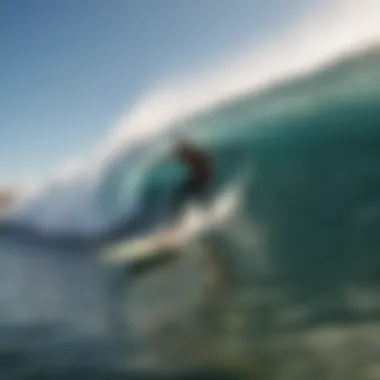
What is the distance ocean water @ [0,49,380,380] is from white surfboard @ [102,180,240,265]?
0.02m

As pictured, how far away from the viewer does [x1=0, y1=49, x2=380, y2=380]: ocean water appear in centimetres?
163

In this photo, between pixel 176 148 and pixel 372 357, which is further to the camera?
pixel 176 148

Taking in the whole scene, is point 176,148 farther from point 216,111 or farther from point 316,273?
point 316,273

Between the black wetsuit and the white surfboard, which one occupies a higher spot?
the black wetsuit

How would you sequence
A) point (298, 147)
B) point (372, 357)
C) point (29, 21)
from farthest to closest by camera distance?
point (29, 21), point (298, 147), point (372, 357)

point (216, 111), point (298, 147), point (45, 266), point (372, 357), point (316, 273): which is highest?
point (216, 111)

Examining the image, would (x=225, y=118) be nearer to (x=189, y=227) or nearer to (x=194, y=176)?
(x=194, y=176)

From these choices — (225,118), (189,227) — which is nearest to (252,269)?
(189,227)

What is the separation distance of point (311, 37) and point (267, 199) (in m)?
0.38

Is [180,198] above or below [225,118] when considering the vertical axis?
below

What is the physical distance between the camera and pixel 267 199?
170cm

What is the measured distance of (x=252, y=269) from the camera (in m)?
1.68

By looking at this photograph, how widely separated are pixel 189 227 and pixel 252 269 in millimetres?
169

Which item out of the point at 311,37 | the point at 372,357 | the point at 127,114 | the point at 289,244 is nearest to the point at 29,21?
the point at 127,114
